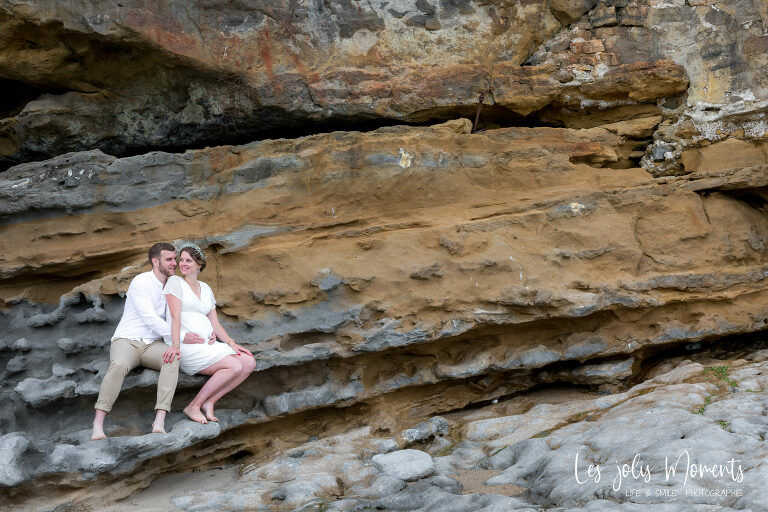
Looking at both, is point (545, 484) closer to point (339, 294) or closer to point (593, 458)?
point (593, 458)

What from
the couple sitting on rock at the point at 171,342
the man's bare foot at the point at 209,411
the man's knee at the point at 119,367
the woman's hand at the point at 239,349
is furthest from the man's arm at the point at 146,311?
the man's bare foot at the point at 209,411

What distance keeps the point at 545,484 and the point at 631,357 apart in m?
2.52

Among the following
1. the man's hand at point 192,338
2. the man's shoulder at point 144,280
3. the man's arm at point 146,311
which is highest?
the man's shoulder at point 144,280

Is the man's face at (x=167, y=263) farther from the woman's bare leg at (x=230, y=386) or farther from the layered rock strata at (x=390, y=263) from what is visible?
the woman's bare leg at (x=230, y=386)

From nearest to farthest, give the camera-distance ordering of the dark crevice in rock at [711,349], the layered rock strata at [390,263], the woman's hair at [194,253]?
1. the woman's hair at [194,253]
2. the layered rock strata at [390,263]
3. the dark crevice in rock at [711,349]

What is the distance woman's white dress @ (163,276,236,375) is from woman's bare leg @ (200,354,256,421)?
12cm

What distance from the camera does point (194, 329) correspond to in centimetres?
491

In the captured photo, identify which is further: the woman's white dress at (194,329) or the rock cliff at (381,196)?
the rock cliff at (381,196)

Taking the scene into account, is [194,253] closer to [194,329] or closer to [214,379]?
[194,329]

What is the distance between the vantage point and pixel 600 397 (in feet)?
18.3

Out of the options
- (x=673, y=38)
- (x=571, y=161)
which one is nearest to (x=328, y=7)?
(x=571, y=161)

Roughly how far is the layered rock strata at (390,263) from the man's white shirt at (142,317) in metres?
0.67

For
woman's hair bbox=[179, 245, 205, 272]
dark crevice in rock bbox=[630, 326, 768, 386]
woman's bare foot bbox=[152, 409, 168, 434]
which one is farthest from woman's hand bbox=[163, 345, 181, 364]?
dark crevice in rock bbox=[630, 326, 768, 386]

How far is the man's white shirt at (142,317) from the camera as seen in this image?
4770 mm
